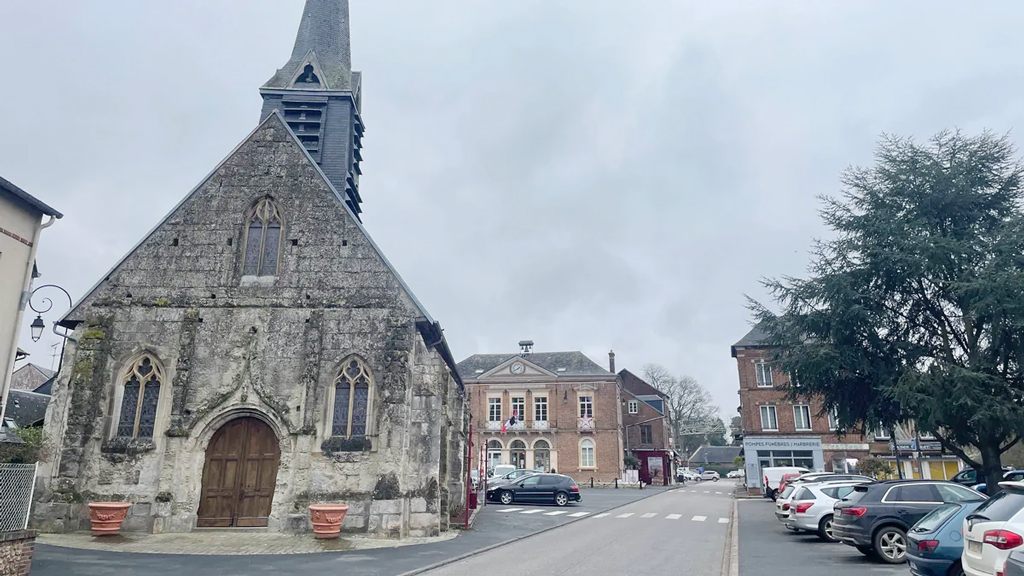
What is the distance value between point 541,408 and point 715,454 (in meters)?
53.4

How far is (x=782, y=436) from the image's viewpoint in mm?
42375

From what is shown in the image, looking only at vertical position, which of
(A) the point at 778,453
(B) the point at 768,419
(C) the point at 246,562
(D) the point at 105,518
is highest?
(B) the point at 768,419

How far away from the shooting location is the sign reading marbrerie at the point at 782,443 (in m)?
42.0

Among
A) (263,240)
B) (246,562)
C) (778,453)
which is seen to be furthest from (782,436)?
(246,562)

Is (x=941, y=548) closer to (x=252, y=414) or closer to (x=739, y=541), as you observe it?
(x=739, y=541)

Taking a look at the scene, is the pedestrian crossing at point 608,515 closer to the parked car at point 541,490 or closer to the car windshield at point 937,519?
the parked car at point 541,490

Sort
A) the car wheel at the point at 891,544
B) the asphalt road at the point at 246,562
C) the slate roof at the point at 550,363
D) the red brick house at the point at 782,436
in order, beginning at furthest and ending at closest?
the slate roof at the point at 550,363 < the red brick house at the point at 782,436 < the car wheel at the point at 891,544 < the asphalt road at the point at 246,562

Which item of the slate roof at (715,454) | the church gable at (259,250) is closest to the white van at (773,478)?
the church gable at (259,250)

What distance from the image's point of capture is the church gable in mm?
16562

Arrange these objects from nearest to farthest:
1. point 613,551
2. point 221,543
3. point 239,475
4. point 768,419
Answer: point 221,543, point 613,551, point 239,475, point 768,419

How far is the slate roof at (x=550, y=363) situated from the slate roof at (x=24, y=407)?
3295 cm

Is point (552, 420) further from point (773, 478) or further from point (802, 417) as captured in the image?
point (773, 478)

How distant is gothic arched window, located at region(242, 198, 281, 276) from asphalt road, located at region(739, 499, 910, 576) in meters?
13.4

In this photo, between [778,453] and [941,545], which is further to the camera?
[778,453]
